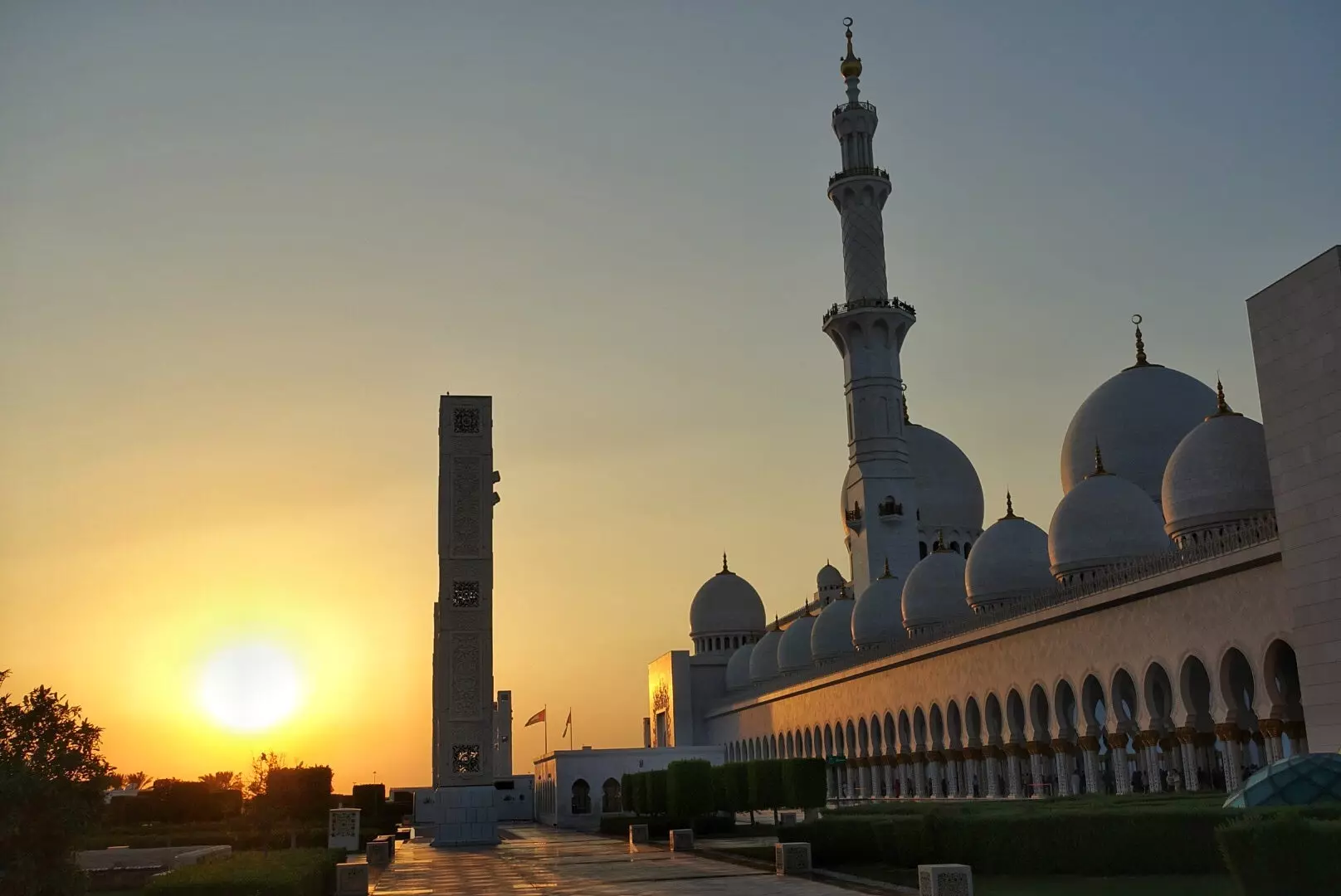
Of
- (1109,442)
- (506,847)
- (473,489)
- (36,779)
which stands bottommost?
(506,847)

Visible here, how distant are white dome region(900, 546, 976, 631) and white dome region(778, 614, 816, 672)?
15661 millimetres

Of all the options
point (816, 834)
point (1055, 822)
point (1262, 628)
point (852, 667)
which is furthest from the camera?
point (852, 667)

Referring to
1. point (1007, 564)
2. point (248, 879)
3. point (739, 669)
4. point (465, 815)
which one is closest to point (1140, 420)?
point (1007, 564)

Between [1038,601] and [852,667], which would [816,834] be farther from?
[852,667]

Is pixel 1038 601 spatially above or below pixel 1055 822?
above

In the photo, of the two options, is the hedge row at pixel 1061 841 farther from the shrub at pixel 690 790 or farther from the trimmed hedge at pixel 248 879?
the shrub at pixel 690 790

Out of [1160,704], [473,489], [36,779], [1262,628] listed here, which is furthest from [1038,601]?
[36,779]

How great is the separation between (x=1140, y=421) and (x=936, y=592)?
9.18 m

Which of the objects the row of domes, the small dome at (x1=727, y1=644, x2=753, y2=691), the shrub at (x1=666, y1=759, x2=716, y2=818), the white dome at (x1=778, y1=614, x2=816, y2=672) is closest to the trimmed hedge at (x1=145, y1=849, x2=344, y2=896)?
the shrub at (x1=666, y1=759, x2=716, y2=818)

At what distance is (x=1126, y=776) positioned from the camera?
107 feet

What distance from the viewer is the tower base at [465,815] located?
32312mm

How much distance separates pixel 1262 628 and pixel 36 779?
22456mm

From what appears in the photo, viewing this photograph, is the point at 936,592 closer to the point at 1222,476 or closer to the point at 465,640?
the point at 1222,476

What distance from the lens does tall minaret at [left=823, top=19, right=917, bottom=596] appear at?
5259 cm
